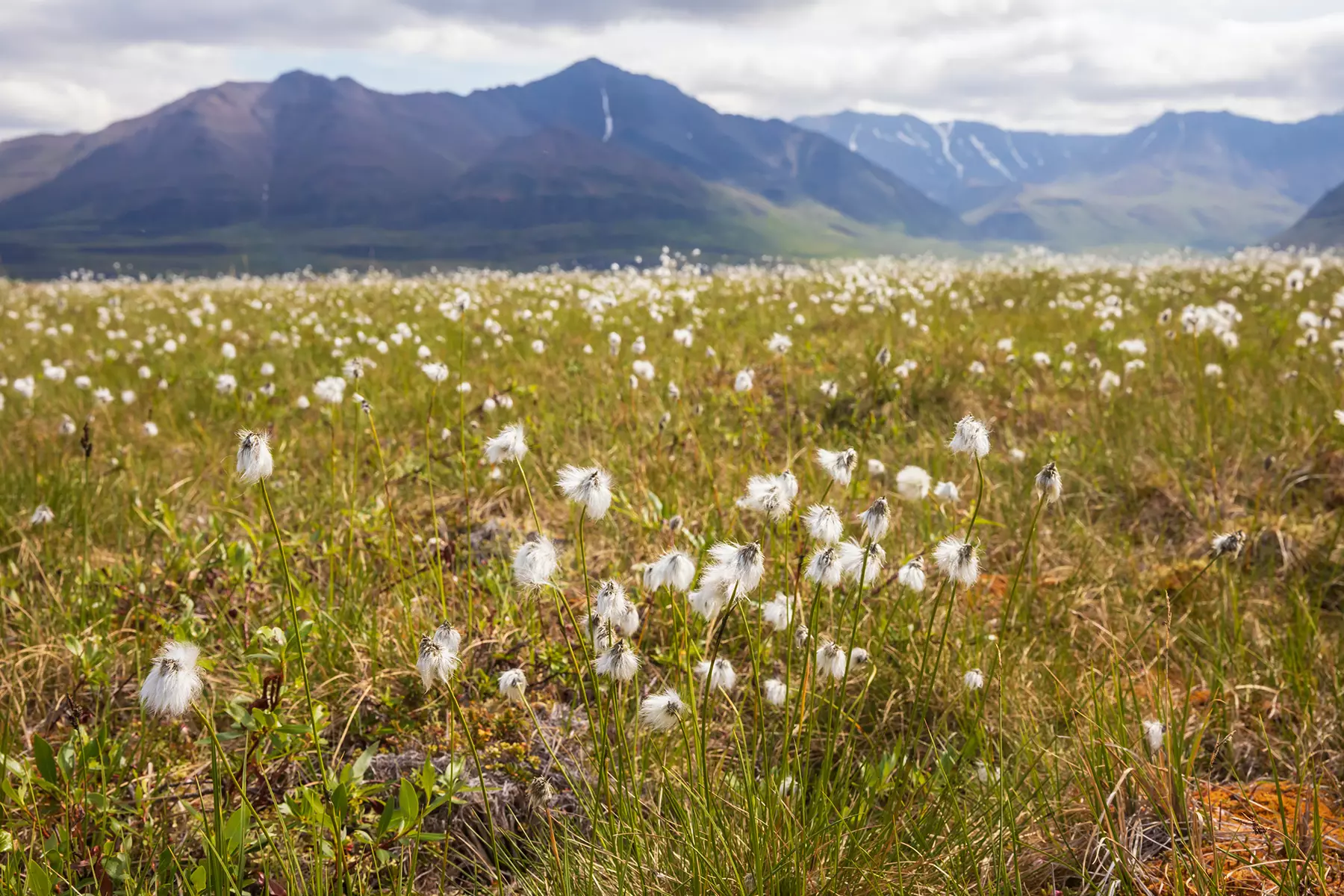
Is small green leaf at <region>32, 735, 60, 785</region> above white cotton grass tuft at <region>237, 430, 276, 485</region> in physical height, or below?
below

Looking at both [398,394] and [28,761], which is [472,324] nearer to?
[398,394]

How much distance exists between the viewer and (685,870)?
183 centimetres

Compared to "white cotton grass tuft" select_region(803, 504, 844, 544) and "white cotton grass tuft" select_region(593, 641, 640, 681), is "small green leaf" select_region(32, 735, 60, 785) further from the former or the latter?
"white cotton grass tuft" select_region(803, 504, 844, 544)

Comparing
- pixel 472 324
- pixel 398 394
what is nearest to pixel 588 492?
pixel 398 394

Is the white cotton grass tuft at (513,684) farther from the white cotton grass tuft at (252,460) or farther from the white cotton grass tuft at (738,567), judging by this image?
the white cotton grass tuft at (252,460)

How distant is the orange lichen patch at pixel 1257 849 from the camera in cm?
168

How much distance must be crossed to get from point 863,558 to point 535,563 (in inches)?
30.9

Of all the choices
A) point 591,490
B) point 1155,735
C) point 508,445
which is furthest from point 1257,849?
point 508,445

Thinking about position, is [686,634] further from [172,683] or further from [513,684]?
[172,683]

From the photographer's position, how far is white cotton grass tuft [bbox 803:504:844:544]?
1.75 meters

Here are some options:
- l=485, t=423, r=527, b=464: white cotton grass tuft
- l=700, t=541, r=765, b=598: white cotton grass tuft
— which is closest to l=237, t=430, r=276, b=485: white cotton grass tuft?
l=485, t=423, r=527, b=464: white cotton grass tuft

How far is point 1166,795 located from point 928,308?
10139 millimetres

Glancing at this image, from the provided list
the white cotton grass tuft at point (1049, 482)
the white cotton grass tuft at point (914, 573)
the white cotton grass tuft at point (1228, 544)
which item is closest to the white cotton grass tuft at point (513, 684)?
the white cotton grass tuft at point (914, 573)

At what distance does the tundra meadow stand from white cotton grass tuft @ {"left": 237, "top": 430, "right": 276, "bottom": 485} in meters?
0.02
